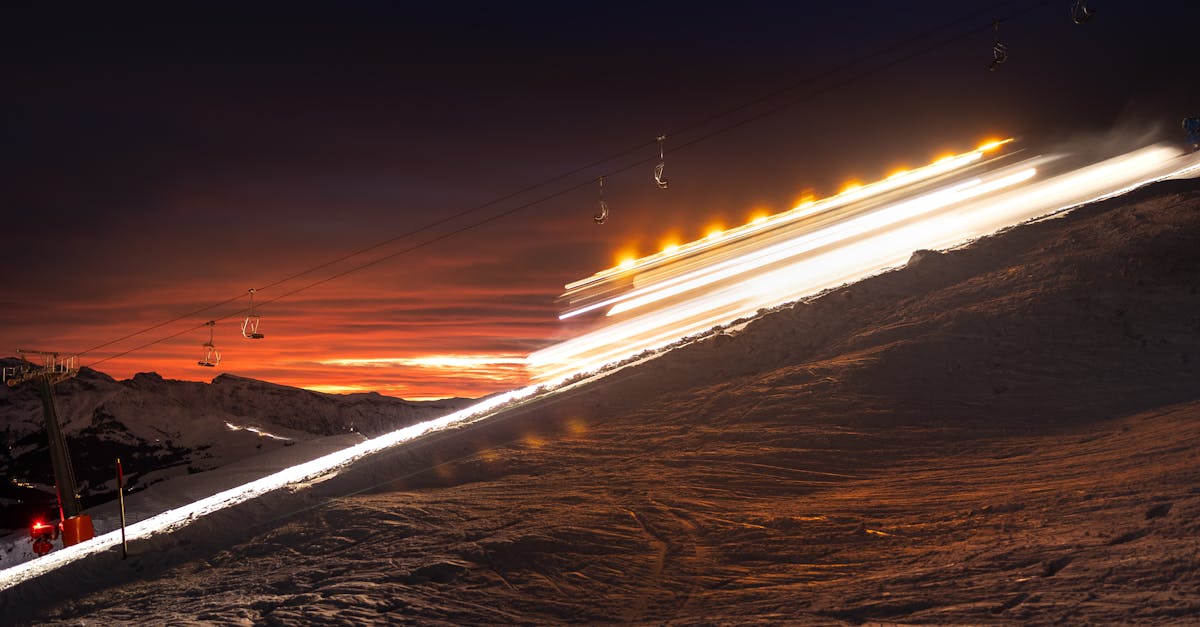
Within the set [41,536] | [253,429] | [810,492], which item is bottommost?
[810,492]

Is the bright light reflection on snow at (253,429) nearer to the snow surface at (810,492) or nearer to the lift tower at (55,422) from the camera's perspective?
the lift tower at (55,422)

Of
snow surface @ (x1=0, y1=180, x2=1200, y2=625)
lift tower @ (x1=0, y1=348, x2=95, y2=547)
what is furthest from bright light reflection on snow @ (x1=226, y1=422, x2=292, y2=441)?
snow surface @ (x1=0, y1=180, x2=1200, y2=625)

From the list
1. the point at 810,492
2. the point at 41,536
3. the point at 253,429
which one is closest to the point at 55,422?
the point at 41,536

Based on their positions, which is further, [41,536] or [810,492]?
[41,536]

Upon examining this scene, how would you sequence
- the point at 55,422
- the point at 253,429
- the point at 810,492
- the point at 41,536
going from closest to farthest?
the point at 810,492
the point at 41,536
the point at 55,422
the point at 253,429

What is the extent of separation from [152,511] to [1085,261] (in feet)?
139

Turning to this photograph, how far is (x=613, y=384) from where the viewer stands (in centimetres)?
2236

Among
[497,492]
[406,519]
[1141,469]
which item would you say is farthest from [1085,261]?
[406,519]

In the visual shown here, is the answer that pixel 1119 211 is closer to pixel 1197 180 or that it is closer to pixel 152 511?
pixel 1197 180

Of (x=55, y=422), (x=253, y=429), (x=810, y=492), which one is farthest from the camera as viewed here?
(x=253, y=429)

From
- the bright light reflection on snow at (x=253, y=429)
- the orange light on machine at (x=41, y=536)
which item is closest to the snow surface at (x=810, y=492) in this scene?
the orange light on machine at (x=41, y=536)

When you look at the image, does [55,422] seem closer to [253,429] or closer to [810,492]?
[810,492]

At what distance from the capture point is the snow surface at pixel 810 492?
22.9 ft

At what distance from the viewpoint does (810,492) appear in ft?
36.8
